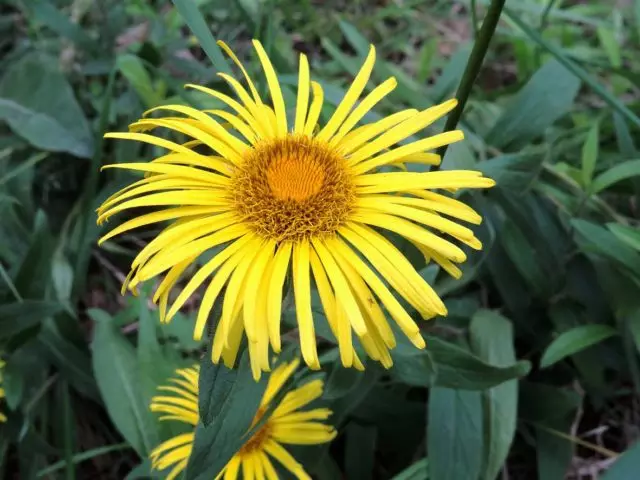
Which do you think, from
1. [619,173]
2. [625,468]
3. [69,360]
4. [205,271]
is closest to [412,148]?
[205,271]

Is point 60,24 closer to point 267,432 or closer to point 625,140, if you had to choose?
point 267,432

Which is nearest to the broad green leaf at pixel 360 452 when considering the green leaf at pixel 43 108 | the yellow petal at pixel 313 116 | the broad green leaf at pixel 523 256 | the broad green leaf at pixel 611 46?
the broad green leaf at pixel 523 256

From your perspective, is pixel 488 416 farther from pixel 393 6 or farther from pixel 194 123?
pixel 393 6

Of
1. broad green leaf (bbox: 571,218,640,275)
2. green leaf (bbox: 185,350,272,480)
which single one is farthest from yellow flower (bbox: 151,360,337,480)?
broad green leaf (bbox: 571,218,640,275)

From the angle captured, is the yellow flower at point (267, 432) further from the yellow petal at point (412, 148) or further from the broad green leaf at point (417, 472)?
the yellow petal at point (412, 148)

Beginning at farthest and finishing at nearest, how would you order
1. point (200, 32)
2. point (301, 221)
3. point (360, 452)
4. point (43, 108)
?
point (43, 108) < point (360, 452) < point (200, 32) < point (301, 221)

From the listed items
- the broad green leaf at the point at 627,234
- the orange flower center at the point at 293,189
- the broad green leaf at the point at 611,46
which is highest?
the broad green leaf at the point at 611,46
